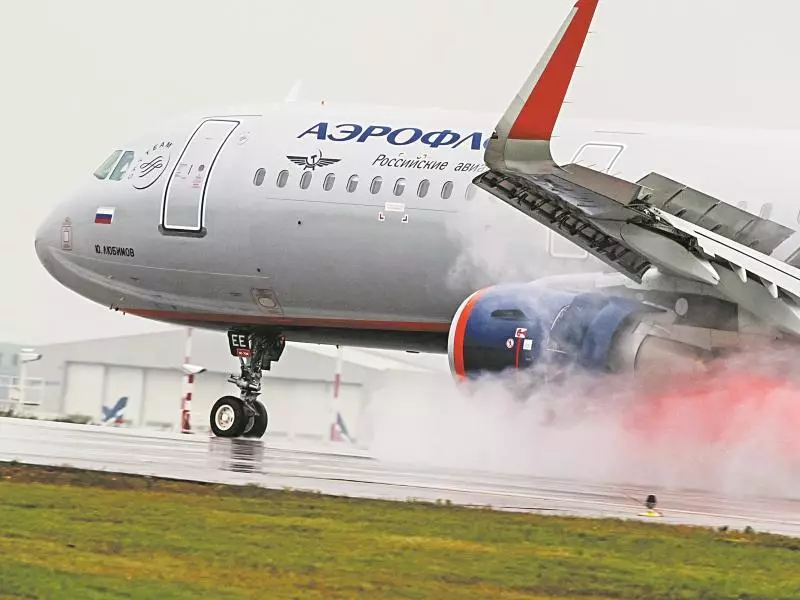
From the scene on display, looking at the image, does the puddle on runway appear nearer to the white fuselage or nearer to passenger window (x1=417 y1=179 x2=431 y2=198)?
the white fuselage

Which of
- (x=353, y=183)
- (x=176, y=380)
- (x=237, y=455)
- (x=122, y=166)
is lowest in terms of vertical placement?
(x=237, y=455)

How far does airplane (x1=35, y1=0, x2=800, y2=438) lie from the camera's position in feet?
57.2

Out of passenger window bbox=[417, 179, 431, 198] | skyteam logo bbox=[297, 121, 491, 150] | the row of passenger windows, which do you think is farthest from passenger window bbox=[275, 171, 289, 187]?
passenger window bbox=[417, 179, 431, 198]

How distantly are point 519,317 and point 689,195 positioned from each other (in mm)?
2395

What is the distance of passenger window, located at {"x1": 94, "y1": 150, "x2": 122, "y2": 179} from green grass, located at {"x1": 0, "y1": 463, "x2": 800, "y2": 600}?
11.3 metres

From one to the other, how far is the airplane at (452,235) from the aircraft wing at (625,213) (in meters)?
0.03

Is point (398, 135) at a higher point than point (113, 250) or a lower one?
higher

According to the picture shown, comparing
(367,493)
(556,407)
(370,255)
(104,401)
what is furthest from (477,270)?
(104,401)

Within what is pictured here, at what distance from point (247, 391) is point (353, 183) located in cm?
385

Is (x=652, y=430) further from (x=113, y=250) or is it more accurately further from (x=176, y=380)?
(x=176, y=380)

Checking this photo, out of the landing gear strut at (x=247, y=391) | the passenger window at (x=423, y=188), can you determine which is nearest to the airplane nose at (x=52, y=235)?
the landing gear strut at (x=247, y=391)

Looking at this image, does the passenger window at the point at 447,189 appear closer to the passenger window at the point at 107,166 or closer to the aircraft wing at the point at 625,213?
the aircraft wing at the point at 625,213

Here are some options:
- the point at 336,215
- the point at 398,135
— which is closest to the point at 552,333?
the point at 336,215

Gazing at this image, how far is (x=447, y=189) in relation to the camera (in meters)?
21.7
